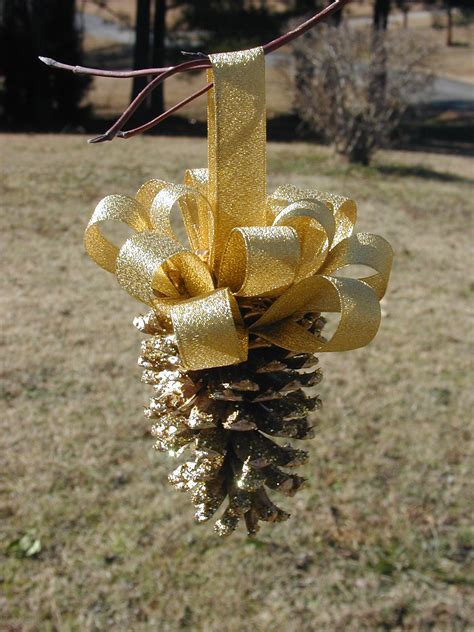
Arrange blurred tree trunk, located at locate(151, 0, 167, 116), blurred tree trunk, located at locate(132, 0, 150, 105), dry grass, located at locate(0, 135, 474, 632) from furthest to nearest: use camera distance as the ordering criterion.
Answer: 1. blurred tree trunk, located at locate(151, 0, 167, 116)
2. blurred tree trunk, located at locate(132, 0, 150, 105)
3. dry grass, located at locate(0, 135, 474, 632)

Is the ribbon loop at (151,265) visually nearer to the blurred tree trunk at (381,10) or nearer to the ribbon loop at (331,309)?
the ribbon loop at (331,309)

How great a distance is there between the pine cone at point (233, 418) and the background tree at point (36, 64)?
1313 centimetres

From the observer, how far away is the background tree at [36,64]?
13406mm

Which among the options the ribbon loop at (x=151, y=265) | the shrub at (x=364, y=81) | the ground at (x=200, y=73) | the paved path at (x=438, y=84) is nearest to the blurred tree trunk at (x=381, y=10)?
the ground at (x=200, y=73)

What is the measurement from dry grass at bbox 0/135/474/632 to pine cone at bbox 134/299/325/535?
234 centimetres

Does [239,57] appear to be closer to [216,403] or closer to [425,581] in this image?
[216,403]

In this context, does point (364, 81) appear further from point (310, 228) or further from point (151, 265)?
point (151, 265)

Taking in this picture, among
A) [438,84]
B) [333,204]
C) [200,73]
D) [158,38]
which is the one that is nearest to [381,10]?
[158,38]

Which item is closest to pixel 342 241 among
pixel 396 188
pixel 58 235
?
pixel 58 235

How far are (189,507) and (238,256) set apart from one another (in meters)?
2.95

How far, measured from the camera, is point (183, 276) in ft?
2.94

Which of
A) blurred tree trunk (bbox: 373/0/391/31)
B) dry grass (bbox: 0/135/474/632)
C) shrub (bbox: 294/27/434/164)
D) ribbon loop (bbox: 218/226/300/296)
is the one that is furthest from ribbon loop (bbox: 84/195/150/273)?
blurred tree trunk (bbox: 373/0/391/31)

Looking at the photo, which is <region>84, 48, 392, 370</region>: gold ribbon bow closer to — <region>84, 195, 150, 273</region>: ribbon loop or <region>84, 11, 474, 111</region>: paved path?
<region>84, 195, 150, 273</region>: ribbon loop

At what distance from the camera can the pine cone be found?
900 mm
